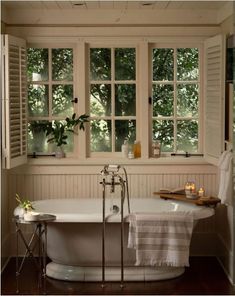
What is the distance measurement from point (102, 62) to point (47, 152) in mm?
1050

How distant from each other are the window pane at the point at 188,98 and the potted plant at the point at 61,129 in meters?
0.96

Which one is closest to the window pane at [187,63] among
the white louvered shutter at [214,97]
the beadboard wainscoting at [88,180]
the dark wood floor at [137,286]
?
the white louvered shutter at [214,97]

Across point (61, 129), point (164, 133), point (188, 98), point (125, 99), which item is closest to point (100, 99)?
point (125, 99)

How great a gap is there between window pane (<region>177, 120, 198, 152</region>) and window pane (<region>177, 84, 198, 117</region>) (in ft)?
0.30

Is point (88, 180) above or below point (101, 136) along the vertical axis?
below

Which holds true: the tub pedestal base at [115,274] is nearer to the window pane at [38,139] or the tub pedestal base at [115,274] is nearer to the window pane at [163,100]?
the window pane at [38,139]

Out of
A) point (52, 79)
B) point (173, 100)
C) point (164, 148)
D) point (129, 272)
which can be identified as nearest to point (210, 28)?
point (173, 100)

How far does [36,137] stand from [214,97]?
180 centimetres

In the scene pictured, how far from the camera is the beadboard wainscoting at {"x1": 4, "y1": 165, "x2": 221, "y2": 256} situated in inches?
208

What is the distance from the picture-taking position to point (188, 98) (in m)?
5.44

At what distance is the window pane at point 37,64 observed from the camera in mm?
5387

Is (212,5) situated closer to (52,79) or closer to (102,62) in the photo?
(102,62)

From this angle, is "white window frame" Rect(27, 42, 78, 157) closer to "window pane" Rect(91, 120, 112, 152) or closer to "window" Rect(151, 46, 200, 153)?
"window pane" Rect(91, 120, 112, 152)

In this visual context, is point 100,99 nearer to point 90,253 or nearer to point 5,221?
point 5,221
